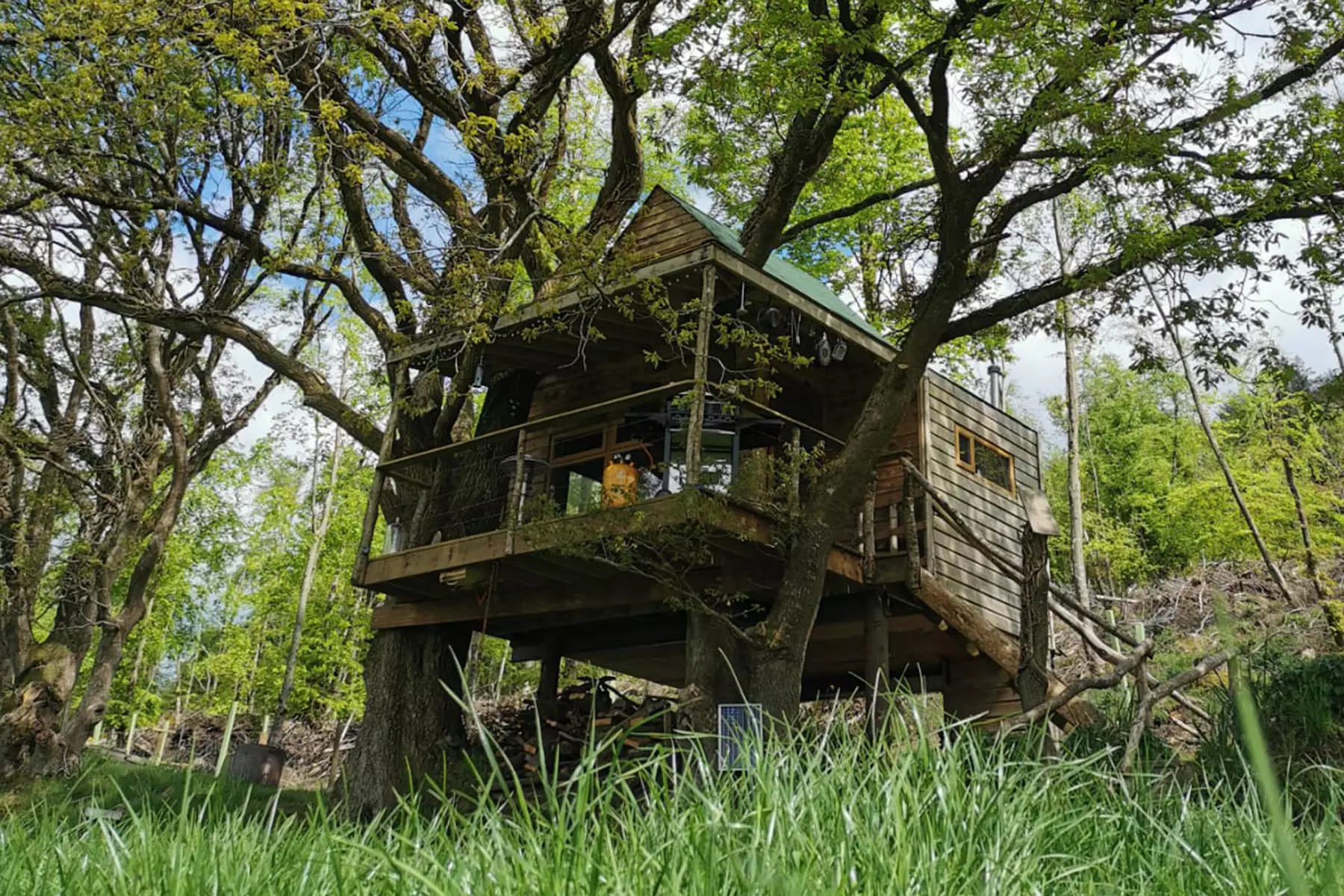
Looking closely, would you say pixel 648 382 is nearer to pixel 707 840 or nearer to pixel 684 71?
pixel 684 71

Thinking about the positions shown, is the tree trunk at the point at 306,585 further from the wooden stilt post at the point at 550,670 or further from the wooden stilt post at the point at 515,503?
the wooden stilt post at the point at 515,503

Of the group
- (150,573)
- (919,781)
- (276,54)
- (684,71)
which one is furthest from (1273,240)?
(150,573)

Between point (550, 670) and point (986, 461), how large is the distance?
6330 millimetres

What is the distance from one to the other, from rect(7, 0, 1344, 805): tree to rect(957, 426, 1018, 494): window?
3122 millimetres

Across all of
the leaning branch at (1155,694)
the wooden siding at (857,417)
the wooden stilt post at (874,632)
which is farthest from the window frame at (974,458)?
the leaning branch at (1155,694)

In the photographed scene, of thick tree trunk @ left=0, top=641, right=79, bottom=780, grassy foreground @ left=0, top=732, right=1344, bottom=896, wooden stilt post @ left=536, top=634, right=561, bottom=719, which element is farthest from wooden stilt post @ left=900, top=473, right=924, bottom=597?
thick tree trunk @ left=0, top=641, right=79, bottom=780

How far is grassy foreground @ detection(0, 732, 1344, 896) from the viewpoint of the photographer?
1.76 metres

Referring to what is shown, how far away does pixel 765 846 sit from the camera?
168cm

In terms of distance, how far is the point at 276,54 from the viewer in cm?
900

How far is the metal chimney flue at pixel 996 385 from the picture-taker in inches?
670

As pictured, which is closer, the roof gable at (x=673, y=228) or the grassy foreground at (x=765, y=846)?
the grassy foreground at (x=765, y=846)

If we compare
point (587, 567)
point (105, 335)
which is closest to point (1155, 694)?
point (587, 567)

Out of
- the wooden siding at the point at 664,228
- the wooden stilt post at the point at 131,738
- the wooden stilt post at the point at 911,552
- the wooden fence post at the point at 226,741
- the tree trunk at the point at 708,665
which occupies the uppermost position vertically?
the wooden siding at the point at 664,228

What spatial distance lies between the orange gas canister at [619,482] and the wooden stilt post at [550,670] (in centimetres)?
224
